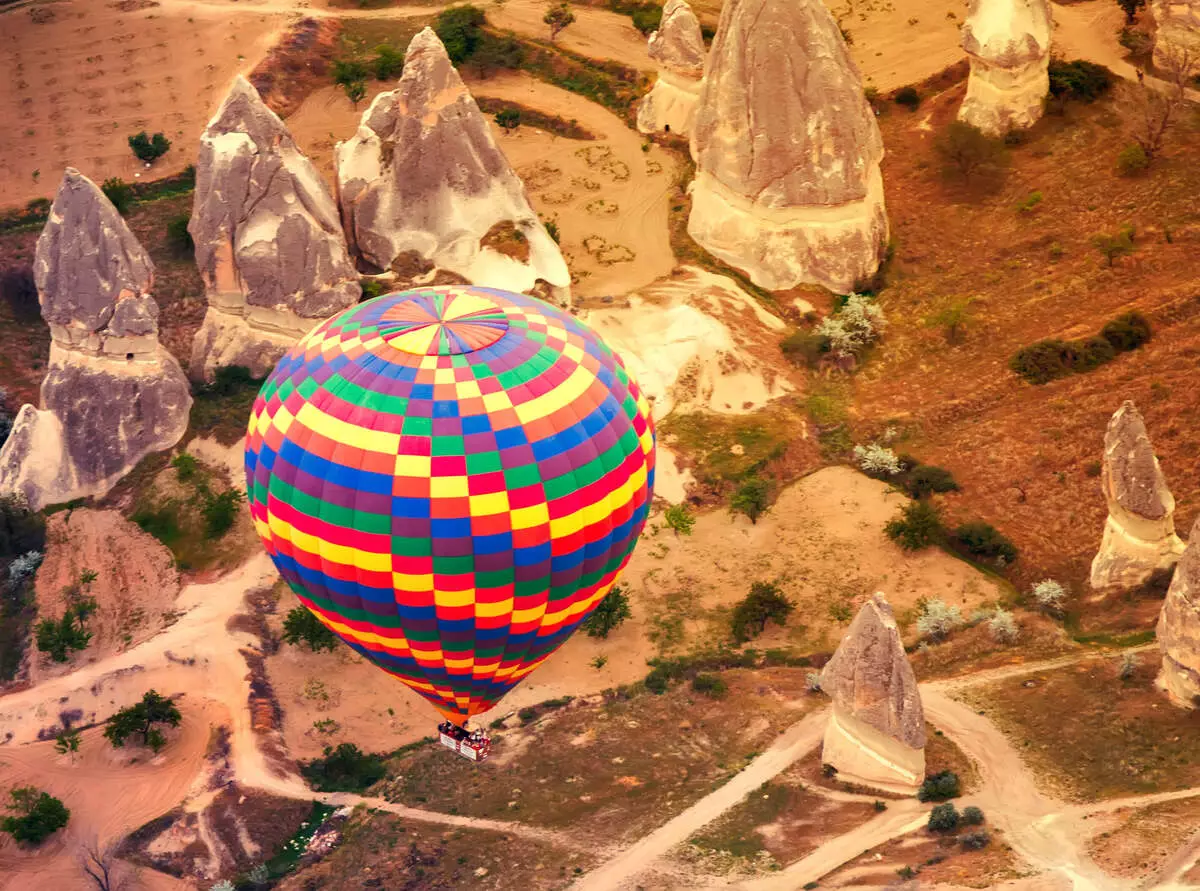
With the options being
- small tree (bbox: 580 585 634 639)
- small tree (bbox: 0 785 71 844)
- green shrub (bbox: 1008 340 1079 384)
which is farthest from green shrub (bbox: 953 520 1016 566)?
small tree (bbox: 0 785 71 844)

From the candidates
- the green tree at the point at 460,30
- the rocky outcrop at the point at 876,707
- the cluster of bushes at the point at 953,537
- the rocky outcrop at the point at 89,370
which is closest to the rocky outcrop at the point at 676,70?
Answer: the green tree at the point at 460,30

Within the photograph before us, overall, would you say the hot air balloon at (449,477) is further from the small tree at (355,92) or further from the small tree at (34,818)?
the small tree at (355,92)

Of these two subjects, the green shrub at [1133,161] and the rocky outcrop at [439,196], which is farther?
the green shrub at [1133,161]

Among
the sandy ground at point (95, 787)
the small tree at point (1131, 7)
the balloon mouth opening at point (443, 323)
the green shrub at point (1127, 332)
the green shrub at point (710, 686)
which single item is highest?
the balloon mouth opening at point (443, 323)

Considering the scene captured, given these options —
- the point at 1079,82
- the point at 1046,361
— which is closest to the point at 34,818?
the point at 1046,361

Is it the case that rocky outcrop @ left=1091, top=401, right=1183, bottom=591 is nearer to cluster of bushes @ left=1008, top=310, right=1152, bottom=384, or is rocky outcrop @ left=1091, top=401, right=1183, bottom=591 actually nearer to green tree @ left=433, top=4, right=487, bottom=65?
cluster of bushes @ left=1008, top=310, right=1152, bottom=384

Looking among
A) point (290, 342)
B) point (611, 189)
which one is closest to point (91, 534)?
point (290, 342)
